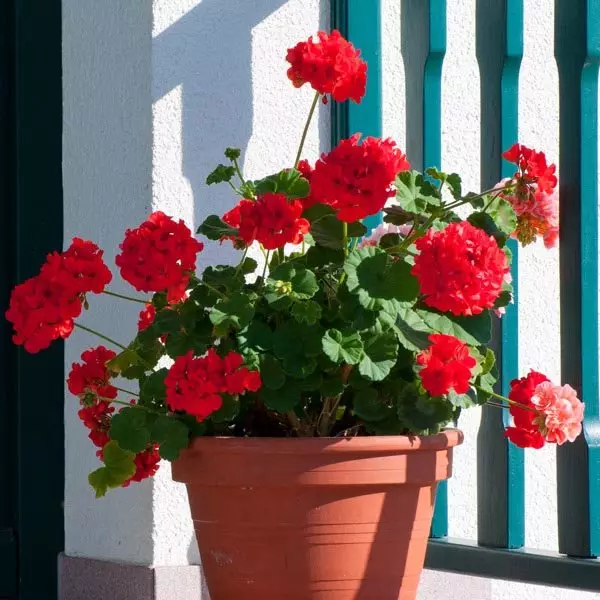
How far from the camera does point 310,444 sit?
75.7 inches

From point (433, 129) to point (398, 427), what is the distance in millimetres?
799

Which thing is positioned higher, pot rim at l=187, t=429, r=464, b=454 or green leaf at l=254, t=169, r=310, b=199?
green leaf at l=254, t=169, r=310, b=199

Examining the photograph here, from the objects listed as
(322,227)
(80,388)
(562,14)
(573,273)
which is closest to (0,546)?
(80,388)

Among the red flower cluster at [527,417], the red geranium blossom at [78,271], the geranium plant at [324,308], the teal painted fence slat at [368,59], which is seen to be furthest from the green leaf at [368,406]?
the teal painted fence slat at [368,59]

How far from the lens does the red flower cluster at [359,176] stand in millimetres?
1899

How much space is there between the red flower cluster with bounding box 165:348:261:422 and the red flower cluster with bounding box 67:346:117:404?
0.29 metres

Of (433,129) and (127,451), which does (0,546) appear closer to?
(127,451)

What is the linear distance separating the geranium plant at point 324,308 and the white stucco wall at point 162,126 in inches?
13.2

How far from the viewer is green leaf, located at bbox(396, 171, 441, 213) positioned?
1996 millimetres

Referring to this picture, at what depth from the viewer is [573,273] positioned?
2332 millimetres

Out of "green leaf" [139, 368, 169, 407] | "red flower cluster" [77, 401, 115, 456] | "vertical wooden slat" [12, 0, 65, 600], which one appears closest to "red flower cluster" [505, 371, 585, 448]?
"green leaf" [139, 368, 169, 407]

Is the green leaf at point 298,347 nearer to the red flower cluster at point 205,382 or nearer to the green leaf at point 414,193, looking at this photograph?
the red flower cluster at point 205,382

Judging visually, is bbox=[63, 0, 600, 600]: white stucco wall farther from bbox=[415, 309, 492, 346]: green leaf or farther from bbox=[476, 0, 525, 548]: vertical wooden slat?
bbox=[415, 309, 492, 346]: green leaf

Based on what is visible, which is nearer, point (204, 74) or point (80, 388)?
point (80, 388)
